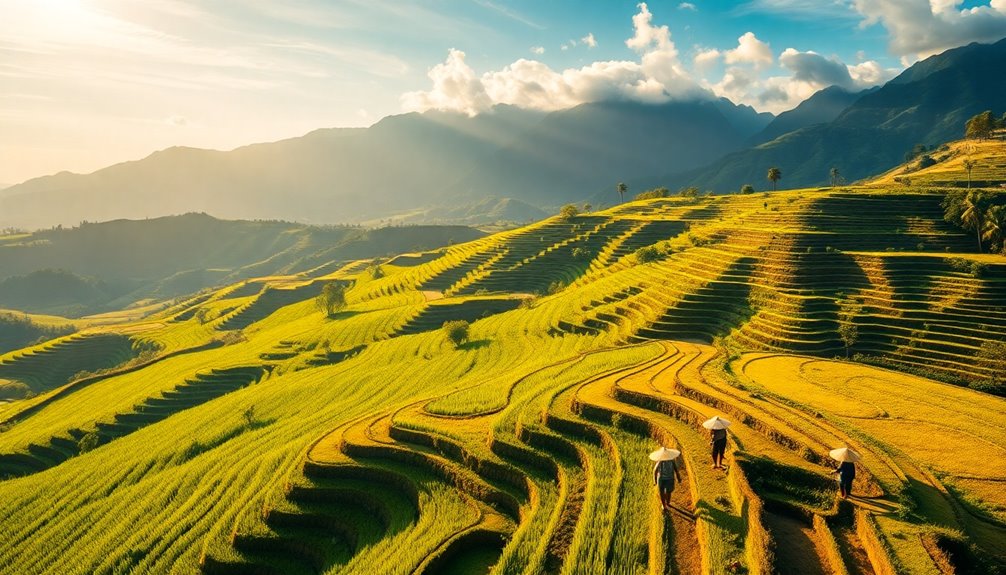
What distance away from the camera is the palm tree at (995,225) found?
55.7 metres

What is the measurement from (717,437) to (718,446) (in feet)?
1.06

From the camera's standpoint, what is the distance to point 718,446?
701 inches

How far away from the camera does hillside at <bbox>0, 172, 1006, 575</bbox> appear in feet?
50.5

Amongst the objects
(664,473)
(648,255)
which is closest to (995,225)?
(648,255)

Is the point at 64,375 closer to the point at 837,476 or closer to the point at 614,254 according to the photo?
the point at 614,254

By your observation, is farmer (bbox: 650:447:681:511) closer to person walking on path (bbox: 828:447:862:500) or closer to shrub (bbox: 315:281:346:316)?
person walking on path (bbox: 828:447:862:500)

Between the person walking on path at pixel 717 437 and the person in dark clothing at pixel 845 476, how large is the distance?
349 cm

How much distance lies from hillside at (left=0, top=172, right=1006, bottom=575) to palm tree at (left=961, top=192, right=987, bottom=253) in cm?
238

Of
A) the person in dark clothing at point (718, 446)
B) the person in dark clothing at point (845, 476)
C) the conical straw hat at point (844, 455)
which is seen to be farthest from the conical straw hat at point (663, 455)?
the person in dark clothing at point (845, 476)

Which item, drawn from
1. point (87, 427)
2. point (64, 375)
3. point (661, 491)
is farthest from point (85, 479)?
point (64, 375)

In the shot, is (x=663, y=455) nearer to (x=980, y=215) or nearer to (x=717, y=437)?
(x=717, y=437)

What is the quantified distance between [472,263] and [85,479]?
8758cm

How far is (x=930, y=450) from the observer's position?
68.4 ft

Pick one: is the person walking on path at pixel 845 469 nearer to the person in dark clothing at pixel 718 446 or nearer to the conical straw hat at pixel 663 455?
the person in dark clothing at pixel 718 446
